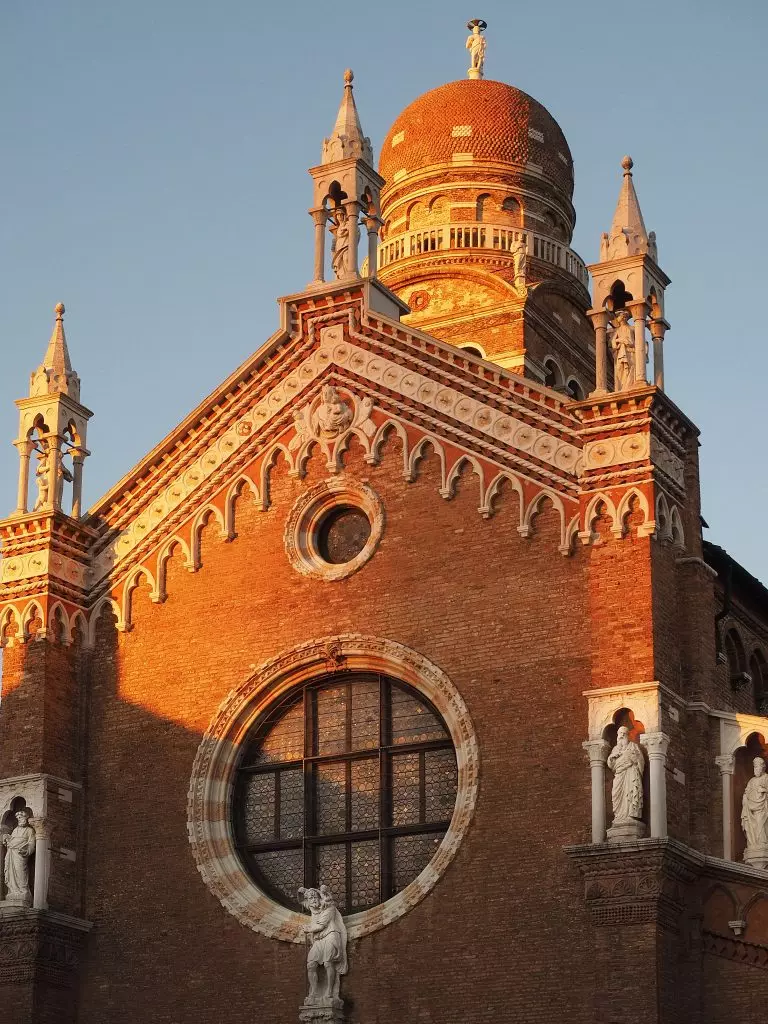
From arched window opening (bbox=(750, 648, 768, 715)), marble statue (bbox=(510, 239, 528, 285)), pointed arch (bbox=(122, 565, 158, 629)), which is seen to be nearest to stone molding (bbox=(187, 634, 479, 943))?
pointed arch (bbox=(122, 565, 158, 629))

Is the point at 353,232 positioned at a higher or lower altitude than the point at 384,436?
higher

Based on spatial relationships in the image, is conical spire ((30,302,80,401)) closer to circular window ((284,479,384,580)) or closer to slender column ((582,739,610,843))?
circular window ((284,479,384,580))

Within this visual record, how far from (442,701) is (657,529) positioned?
10.9 ft

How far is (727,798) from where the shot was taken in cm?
2402

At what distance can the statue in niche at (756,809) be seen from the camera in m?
23.8

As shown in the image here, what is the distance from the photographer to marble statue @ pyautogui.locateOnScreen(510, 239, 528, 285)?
1398 inches

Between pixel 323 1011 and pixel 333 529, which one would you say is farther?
pixel 333 529

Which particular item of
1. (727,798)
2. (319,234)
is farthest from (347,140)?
(727,798)

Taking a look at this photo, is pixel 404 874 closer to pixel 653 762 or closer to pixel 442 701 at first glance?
pixel 442 701

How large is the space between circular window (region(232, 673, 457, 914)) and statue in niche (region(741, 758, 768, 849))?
139 inches

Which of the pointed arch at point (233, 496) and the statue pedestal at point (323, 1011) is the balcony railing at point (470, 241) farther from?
the statue pedestal at point (323, 1011)

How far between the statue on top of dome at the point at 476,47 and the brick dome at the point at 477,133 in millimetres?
1059

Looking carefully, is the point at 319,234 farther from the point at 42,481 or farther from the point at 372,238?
the point at 42,481

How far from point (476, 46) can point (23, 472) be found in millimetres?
15634
